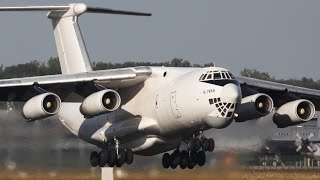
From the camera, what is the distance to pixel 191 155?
3209 cm

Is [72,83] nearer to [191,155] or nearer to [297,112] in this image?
[191,155]

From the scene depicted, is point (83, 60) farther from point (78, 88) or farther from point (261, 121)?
point (261, 121)

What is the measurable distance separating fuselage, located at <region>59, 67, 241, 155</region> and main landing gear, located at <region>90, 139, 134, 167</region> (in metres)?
0.38

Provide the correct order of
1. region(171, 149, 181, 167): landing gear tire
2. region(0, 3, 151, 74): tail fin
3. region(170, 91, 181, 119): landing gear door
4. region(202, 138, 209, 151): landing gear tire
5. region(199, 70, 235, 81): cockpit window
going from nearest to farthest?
1. region(199, 70, 235, 81): cockpit window
2. region(170, 91, 181, 119): landing gear door
3. region(202, 138, 209, 151): landing gear tire
4. region(171, 149, 181, 167): landing gear tire
5. region(0, 3, 151, 74): tail fin

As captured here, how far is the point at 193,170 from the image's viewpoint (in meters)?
33.1

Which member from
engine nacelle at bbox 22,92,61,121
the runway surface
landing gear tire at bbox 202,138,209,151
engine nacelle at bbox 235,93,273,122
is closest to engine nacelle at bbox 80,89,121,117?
engine nacelle at bbox 22,92,61,121

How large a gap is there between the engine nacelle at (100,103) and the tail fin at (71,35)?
14.0 feet

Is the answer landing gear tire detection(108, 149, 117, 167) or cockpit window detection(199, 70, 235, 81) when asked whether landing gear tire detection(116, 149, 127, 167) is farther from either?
cockpit window detection(199, 70, 235, 81)

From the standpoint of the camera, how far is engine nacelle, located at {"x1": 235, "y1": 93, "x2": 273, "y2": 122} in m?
31.3

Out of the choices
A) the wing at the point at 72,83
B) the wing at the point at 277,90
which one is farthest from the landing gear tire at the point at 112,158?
the wing at the point at 277,90

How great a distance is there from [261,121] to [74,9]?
23.1 feet

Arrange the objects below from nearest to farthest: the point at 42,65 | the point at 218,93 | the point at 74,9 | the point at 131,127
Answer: the point at 218,93
the point at 131,127
the point at 74,9
the point at 42,65

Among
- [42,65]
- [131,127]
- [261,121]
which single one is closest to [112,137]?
[131,127]

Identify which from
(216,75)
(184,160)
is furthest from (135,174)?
(216,75)
